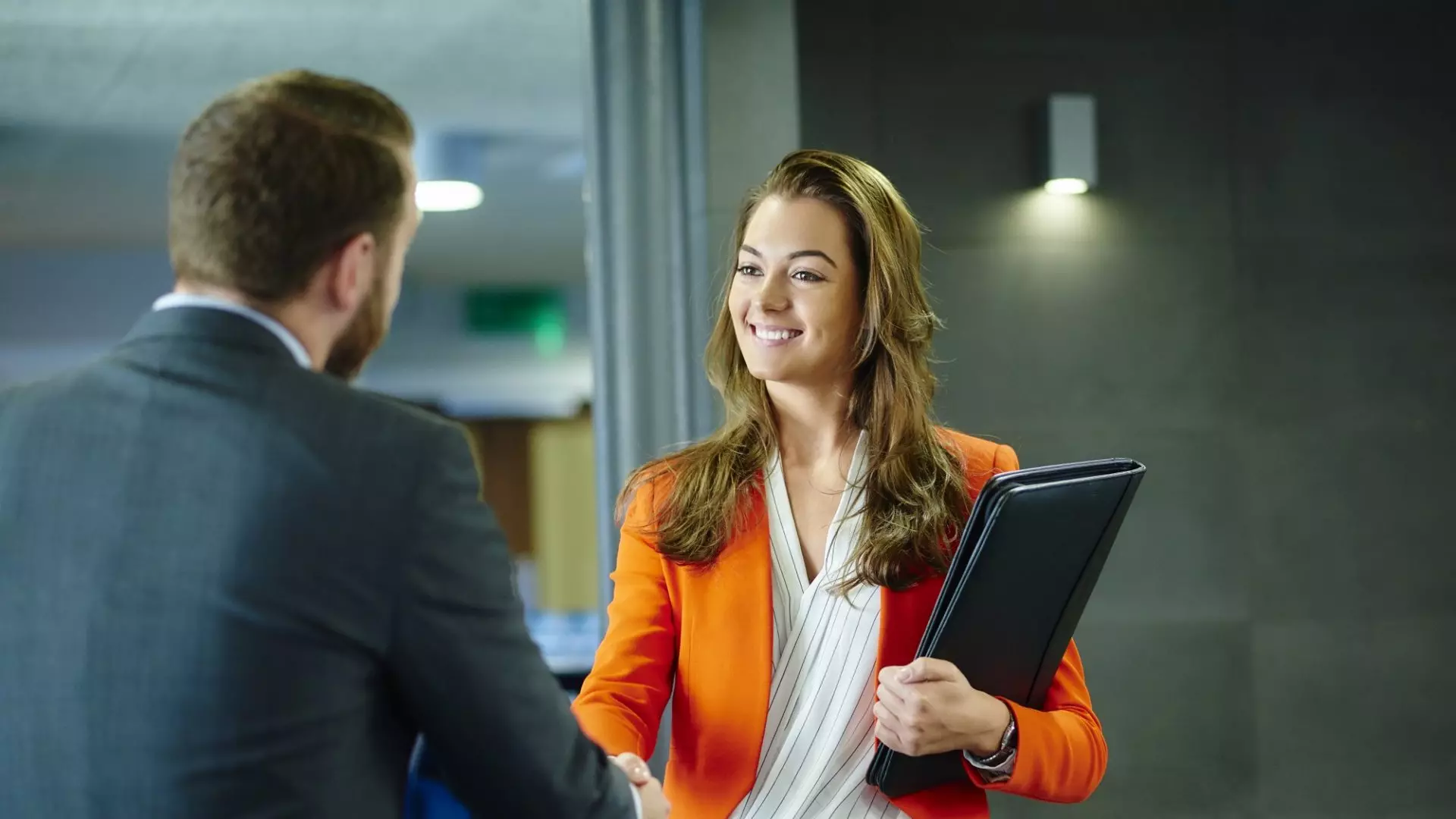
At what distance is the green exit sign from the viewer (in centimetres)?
1128

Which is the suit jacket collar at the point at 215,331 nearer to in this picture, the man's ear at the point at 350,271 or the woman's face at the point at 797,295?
the man's ear at the point at 350,271

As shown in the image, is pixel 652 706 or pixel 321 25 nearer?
pixel 652 706

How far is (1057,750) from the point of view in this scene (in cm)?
156

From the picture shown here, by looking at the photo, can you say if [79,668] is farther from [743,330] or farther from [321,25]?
[321,25]

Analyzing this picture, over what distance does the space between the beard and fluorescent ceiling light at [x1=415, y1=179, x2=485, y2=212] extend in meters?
5.63

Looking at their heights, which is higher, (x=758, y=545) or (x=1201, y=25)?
(x=1201, y=25)

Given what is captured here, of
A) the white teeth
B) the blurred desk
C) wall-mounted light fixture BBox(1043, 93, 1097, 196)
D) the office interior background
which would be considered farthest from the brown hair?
wall-mounted light fixture BBox(1043, 93, 1097, 196)

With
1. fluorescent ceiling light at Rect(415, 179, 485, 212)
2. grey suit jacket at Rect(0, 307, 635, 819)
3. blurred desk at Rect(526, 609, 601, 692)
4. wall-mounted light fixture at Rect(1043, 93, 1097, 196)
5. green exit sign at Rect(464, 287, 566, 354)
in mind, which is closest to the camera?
grey suit jacket at Rect(0, 307, 635, 819)

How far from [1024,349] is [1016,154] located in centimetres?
46

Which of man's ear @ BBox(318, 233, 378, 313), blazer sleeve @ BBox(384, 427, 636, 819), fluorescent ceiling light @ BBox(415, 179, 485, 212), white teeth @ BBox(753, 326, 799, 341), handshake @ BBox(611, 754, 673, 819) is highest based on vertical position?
fluorescent ceiling light @ BBox(415, 179, 485, 212)

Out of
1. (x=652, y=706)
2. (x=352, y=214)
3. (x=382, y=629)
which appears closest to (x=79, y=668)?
(x=382, y=629)

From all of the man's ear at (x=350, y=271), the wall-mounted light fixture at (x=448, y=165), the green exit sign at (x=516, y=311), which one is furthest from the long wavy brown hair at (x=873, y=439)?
the green exit sign at (x=516, y=311)

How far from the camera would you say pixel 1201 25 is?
129 inches

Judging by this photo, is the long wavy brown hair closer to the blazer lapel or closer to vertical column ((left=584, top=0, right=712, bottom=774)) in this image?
the blazer lapel
